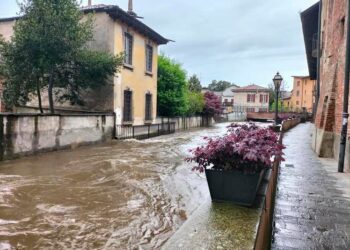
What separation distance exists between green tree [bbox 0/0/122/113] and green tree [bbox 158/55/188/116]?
28.9 ft

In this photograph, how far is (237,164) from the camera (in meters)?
3.81

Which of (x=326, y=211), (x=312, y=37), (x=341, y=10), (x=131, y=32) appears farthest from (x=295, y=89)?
(x=326, y=211)

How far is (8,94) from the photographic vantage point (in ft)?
45.9

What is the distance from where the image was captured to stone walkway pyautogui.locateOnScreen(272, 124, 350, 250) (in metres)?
3.34

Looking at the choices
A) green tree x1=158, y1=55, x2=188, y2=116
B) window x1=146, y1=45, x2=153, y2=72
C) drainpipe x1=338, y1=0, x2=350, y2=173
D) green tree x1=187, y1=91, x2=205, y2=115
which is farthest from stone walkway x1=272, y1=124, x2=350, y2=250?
green tree x1=187, y1=91, x2=205, y2=115

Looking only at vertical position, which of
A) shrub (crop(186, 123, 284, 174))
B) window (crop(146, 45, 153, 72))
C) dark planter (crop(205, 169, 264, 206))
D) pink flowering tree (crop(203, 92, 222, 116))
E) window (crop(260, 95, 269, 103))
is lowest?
dark planter (crop(205, 169, 264, 206))

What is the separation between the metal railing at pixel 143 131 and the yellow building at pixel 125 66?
1.25 ft

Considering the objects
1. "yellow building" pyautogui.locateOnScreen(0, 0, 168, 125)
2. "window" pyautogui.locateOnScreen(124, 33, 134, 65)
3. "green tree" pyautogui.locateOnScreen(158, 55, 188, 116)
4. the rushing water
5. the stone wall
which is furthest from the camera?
"green tree" pyautogui.locateOnScreen(158, 55, 188, 116)

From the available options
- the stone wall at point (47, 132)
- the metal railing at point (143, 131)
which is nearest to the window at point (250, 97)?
the metal railing at point (143, 131)

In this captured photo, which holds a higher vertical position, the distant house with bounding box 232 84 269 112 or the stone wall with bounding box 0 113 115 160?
the distant house with bounding box 232 84 269 112

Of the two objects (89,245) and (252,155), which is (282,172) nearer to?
(252,155)

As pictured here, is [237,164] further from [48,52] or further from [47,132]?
[48,52]

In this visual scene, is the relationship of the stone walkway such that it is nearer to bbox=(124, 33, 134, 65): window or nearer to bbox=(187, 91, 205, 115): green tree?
bbox=(124, 33, 134, 65): window

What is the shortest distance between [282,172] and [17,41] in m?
10.8
